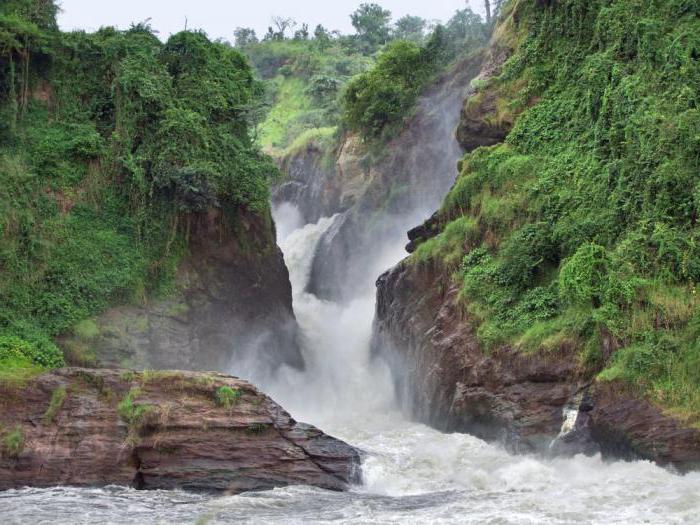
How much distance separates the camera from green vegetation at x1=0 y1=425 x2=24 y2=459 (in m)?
16.6

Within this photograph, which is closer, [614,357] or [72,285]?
[614,357]

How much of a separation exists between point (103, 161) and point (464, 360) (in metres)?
14.1

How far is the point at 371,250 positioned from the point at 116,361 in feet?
57.3

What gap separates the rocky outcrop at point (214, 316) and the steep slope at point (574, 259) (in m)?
5.47

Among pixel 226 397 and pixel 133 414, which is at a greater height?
pixel 226 397

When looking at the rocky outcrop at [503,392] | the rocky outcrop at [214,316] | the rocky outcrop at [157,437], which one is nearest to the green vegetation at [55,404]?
the rocky outcrop at [157,437]

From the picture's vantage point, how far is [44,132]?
26.5 meters

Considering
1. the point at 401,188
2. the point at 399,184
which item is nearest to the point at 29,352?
the point at 401,188

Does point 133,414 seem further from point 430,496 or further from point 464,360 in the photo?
point 464,360

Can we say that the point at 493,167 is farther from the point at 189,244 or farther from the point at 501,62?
the point at 189,244

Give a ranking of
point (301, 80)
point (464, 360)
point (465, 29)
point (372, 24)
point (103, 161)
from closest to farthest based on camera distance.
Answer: point (464, 360) → point (103, 161) → point (465, 29) → point (301, 80) → point (372, 24)

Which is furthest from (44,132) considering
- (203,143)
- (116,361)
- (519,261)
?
(519,261)

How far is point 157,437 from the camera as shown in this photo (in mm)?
17109

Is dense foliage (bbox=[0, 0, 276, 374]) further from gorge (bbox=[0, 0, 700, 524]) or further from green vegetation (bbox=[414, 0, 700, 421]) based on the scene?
green vegetation (bbox=[414, 0, 700, 421])
